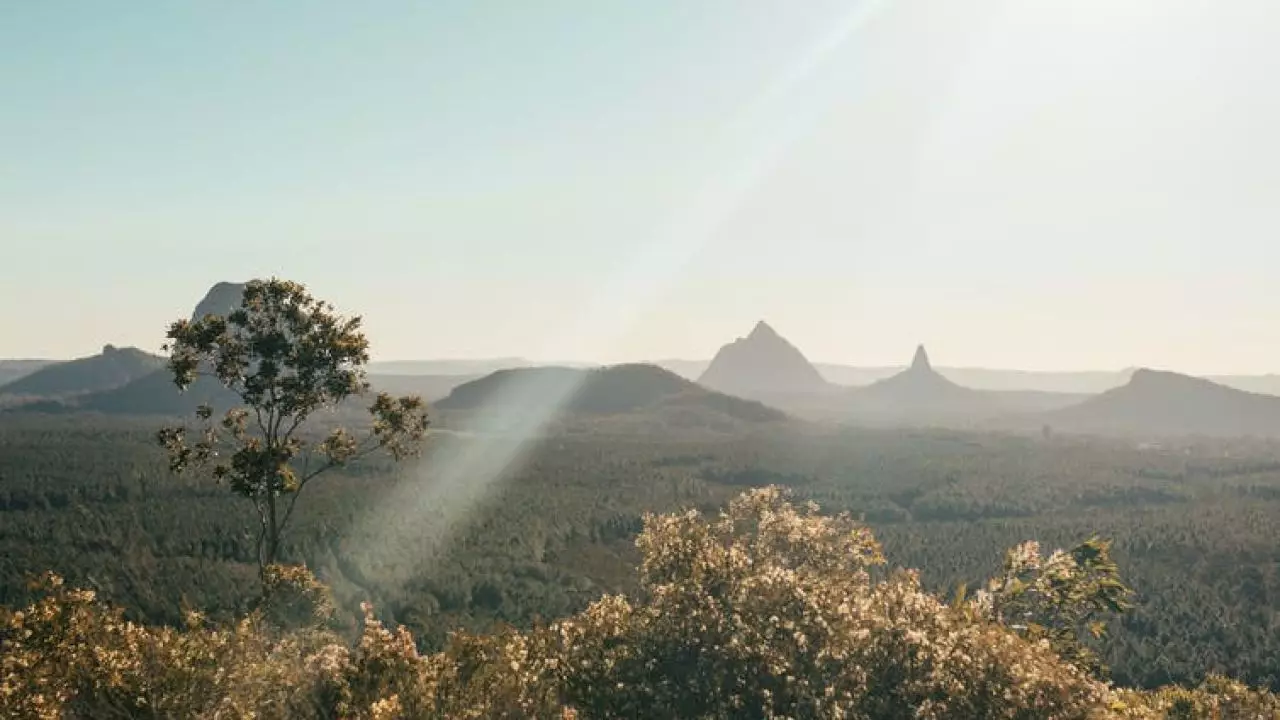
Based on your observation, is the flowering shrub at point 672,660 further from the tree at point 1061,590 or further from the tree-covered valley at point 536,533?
the tree-covered valley at point 536,533

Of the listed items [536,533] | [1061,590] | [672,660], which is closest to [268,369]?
[672,660]

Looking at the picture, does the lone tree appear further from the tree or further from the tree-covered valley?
the tree

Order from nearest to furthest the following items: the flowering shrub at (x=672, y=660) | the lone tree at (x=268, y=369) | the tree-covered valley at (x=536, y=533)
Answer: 1. the flowering shrub at (x=672, y=660)
2. the lone tree at (x=268, y=369)
3. the tree-covered valley at (x=536, y=533)

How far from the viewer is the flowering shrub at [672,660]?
1686 centimetres

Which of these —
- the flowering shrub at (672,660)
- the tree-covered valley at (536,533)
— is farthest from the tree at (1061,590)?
the tree-covered valley at (536,533)

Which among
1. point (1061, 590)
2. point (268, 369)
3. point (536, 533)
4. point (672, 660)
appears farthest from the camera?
point (536, 533)

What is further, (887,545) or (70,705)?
(887,545)

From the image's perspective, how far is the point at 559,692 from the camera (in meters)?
20.0

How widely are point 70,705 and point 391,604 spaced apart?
5515 cm

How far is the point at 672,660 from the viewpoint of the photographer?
18.9 meters

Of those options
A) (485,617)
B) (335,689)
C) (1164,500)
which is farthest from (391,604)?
(1164,500)

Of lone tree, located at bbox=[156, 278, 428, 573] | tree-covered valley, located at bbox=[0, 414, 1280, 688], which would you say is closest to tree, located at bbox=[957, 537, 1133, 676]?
lone tree, located at bbox=[156, 278, 428, 573]

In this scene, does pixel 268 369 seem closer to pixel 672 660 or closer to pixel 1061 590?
pixel 672 660

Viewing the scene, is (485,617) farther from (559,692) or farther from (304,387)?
(559,692)
